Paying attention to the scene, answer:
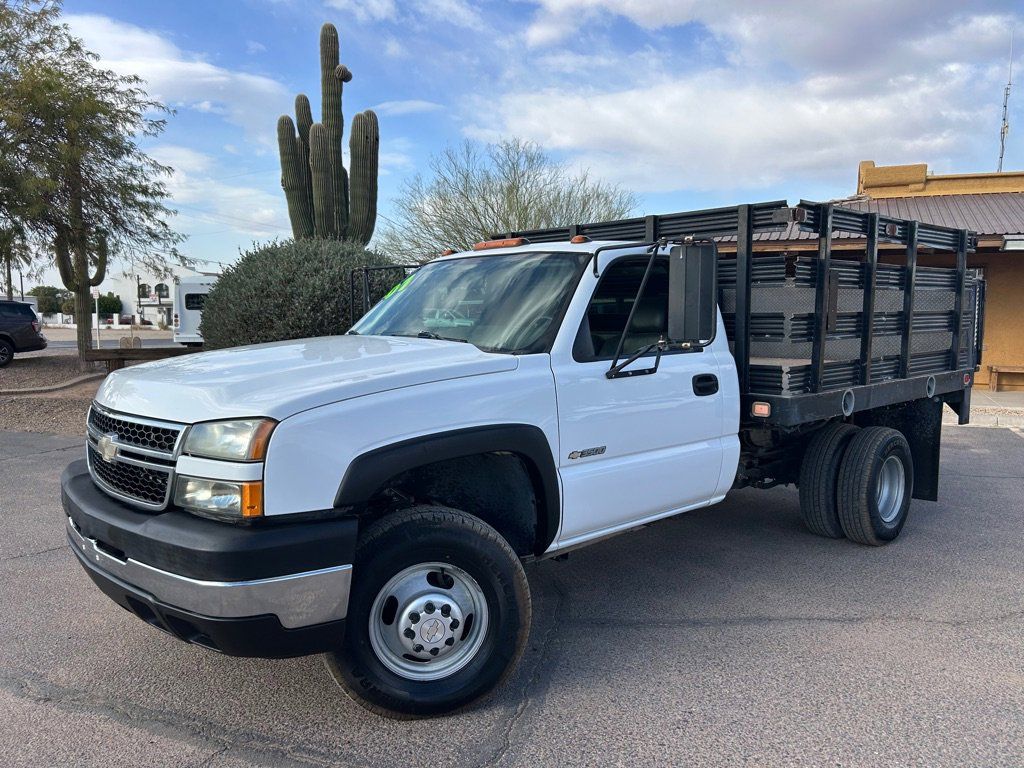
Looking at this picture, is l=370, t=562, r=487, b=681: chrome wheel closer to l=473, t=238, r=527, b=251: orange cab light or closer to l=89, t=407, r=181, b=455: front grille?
l=89, t=407, r=181, b=455: front grille

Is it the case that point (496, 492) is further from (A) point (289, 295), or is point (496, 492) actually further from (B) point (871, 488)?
(A) point (289, 295)

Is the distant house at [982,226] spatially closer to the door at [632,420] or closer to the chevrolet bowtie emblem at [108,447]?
the door at [632,420]

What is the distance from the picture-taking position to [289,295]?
1014 cm

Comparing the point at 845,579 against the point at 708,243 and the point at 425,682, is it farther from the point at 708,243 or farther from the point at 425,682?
the point at 425,682

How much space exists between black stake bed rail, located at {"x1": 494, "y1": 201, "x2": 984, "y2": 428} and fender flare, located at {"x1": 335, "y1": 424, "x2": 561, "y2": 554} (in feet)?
5.40

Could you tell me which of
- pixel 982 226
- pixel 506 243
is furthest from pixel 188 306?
pixel 506 243

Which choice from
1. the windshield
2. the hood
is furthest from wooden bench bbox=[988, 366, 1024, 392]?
the hood

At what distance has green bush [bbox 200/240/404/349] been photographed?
33.0ft

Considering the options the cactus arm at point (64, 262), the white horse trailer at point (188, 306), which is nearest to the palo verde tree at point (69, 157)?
the cactus arm at point (64, 262)

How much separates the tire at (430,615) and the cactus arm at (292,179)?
510 inches

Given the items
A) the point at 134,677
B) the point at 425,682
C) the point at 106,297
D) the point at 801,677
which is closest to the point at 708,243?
the point at 801,677

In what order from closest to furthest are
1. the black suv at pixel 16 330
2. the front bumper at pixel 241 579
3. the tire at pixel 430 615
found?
the front bumper at pixel 241 579
the tire at pixel 430 615
the black suv at pixel 16 330

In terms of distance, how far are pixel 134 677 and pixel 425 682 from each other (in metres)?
1.42

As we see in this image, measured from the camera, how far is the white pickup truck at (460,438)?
277cm
